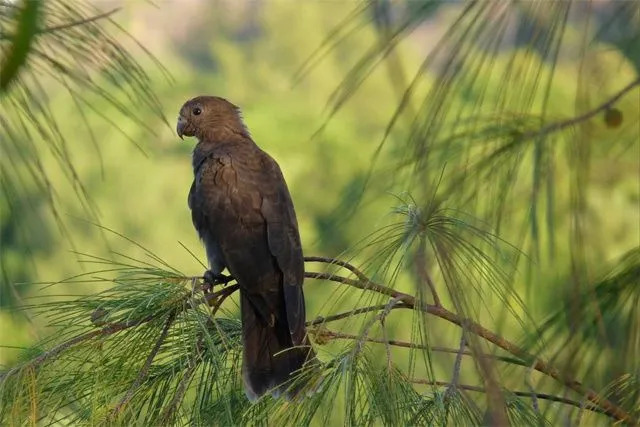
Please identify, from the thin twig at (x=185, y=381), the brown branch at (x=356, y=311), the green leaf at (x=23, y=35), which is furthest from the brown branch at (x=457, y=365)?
the green leaf at (x=23, y=35)

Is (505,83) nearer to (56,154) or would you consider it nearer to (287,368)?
(56,154)

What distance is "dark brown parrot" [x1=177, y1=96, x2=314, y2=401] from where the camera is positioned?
2.02 m

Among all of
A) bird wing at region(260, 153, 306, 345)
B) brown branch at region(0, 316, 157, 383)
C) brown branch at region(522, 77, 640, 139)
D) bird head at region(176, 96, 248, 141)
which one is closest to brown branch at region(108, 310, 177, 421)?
brown branch at region(0, 316, 157, 383)

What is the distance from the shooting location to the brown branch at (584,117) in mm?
875

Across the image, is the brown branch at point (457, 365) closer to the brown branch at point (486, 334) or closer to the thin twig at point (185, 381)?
the brown branch at point (486, 334)

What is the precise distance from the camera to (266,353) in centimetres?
200

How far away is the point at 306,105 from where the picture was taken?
1089 centimetres

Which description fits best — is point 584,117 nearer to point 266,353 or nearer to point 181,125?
point 266,353

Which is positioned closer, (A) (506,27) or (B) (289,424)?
(A) (506,27)

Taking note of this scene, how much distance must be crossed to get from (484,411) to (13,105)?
2.68 ft

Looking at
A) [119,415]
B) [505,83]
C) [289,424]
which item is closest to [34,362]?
[119,415]

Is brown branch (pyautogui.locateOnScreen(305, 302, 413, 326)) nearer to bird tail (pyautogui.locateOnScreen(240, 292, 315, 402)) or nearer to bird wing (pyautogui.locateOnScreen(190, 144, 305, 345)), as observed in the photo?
bird tail (pyautogui.locateOnScreen(240, 292, 315, 402))

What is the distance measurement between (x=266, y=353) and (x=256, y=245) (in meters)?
0.34

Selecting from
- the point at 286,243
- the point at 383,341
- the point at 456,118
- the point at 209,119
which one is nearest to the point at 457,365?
the point at 383,341
